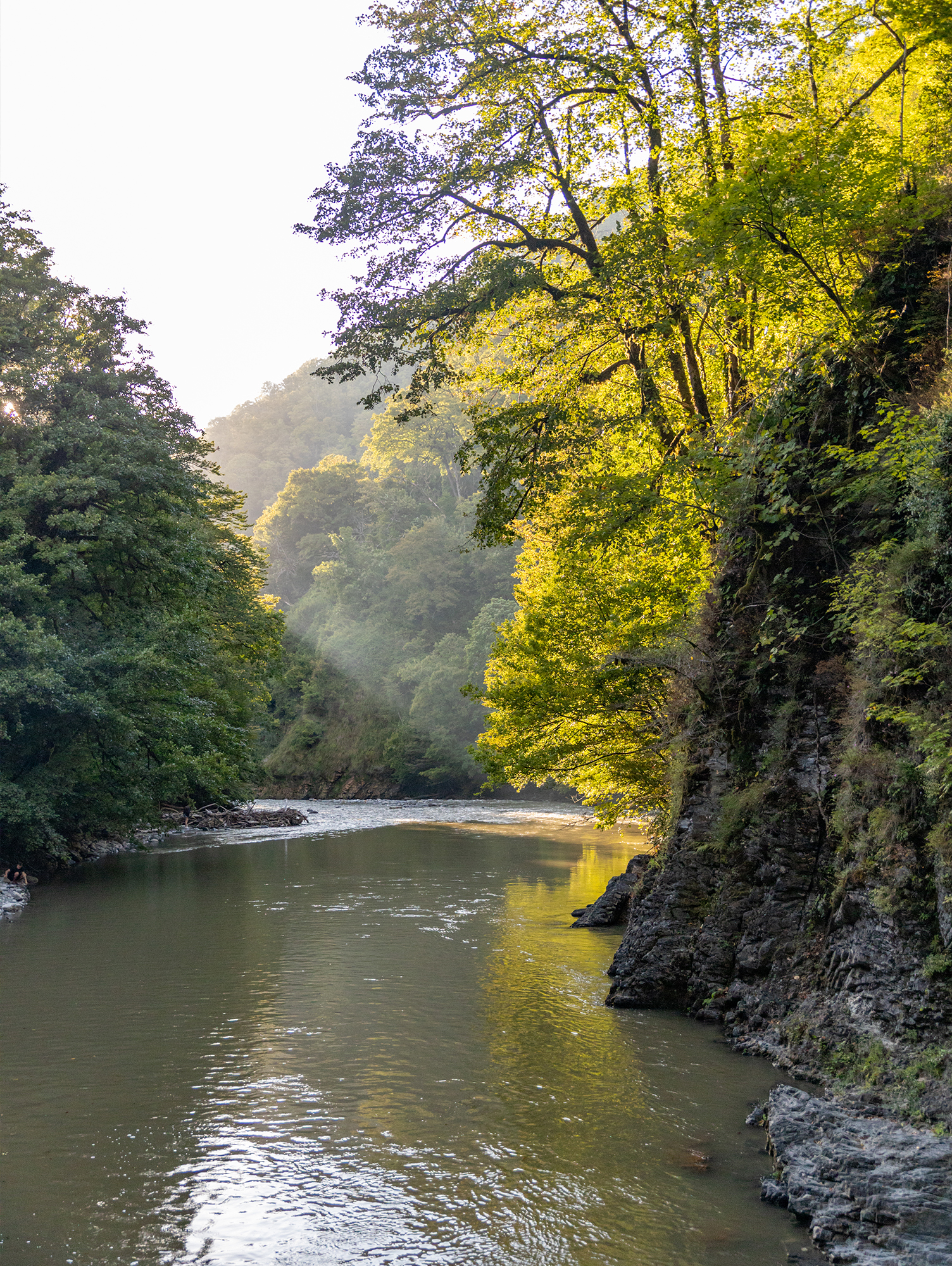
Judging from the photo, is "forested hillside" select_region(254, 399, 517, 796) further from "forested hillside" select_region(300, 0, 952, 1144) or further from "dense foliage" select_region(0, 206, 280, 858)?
"forested hillside" select_region(300, 0, 952, 1144)

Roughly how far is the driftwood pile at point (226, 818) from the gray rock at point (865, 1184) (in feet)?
95.1

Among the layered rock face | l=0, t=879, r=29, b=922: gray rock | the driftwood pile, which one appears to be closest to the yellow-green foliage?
the layered rock face

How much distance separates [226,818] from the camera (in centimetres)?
3525

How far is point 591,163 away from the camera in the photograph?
50.5ft

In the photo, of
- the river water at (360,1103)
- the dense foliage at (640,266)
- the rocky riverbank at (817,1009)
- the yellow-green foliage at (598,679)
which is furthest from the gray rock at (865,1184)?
the yellow-green foliage at (598,679)

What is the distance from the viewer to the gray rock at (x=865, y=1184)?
529cm

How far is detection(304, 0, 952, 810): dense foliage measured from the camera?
10484mm

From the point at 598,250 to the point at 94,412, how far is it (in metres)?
12.8

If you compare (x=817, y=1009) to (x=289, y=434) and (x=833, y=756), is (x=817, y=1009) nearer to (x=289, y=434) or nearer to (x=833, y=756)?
(x=833, y=756)

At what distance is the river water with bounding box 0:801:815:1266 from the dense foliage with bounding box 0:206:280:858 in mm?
5129

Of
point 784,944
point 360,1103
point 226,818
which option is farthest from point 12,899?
point 226,818

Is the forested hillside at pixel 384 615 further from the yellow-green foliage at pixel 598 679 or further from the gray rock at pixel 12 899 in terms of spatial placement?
the yellow-green foliage at pixel 598 679

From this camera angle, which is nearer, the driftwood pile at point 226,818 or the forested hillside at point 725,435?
the forested hillside at point 725,435

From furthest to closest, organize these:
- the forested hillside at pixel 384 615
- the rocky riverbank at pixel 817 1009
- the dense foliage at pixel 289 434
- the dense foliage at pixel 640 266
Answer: the dense foliage at pixel 289 434, the forested hillside at pixel 384 615, the dense foliage at pixel 640 266, the rocky riverbank at pixel 817 1009
